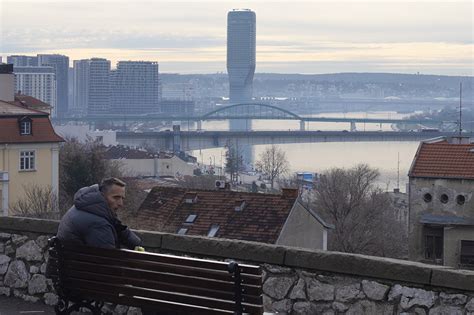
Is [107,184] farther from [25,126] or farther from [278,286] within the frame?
[25,126]

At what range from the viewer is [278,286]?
22.1 feet

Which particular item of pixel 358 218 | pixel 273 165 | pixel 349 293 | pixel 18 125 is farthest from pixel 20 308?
pixel 273 165

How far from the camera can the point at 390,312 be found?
20.7 ft

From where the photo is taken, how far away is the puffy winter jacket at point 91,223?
6137mm

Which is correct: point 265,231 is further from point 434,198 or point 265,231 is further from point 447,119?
point 447,119

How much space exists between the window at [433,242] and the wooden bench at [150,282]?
786 inches

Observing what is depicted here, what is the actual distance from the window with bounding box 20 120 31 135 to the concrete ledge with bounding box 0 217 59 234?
112 ft

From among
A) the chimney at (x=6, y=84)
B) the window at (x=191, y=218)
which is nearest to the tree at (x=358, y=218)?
the window at (x=191, y=218)

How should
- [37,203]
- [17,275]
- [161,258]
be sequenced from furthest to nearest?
[37,203] → [17,275] → [161,258]

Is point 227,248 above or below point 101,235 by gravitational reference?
below

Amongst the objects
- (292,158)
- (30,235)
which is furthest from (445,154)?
(292,158)

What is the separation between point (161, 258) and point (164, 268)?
54mm

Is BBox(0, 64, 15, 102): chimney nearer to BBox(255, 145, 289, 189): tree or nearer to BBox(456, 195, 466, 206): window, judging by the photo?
BBox(456, 195, 466, 206): window

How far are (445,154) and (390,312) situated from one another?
73.0ft
